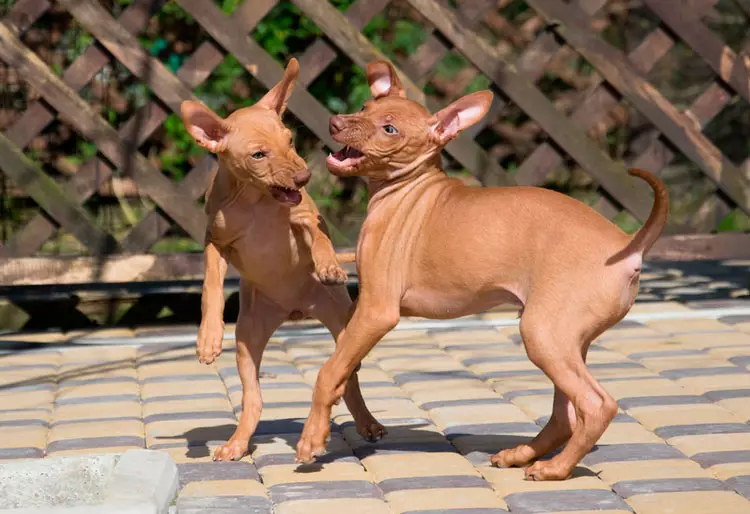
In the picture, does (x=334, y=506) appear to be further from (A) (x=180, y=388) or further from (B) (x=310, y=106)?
(B) (x=310, y=106)

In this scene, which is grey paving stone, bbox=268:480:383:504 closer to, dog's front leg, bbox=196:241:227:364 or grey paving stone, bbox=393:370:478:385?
dog's front leg, bbox=196:241:227:364

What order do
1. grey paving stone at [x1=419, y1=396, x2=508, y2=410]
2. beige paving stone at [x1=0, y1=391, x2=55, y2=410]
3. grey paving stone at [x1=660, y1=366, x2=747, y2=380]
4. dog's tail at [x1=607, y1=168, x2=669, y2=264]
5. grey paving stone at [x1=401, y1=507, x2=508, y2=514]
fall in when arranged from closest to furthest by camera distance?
grey paving stone at [x1=401, y1=507, x2=508, y2=514] < dog's tail at [x1=607, y1=168, x2=669, y2=264] < grey paving stone at [x1=419, y1=396, x2=508, y2=410] < beige paving stone at [x1=0, y1=391, x2=55, y2=410] < grey paving stone at [x1=660, y1=366, x2=747, y2=380]

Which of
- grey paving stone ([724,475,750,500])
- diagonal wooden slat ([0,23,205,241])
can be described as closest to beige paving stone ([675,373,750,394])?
grey paving stone ([724,475,750,500])

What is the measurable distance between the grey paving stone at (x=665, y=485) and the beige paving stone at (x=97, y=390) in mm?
2398

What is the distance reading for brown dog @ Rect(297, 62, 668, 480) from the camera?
152 inches

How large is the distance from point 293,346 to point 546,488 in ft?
9.18

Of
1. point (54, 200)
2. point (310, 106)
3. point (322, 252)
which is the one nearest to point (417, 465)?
point (322, 252)

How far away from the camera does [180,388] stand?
5.57 m

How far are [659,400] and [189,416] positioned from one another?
1958 millimetres

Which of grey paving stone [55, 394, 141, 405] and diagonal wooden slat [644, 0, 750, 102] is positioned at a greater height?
diagonal wooden slat [644, 0, 750, 102]

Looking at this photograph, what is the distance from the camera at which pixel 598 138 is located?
10.6m

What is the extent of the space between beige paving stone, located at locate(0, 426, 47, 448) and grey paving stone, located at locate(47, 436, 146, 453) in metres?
0.07

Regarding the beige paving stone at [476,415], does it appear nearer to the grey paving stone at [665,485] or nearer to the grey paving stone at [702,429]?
the grey paving stone at [702,429]

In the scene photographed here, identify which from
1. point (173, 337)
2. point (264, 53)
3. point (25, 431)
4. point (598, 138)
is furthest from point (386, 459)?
point (598, 138)
